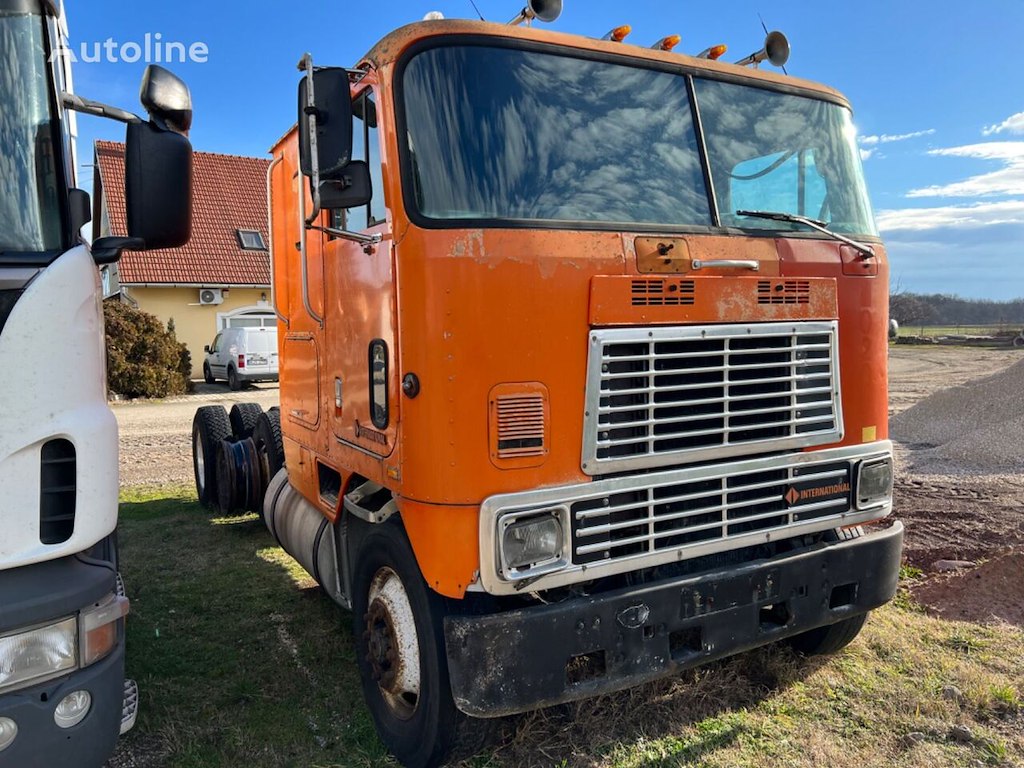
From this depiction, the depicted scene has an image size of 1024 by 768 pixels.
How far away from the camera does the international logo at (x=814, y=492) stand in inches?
135

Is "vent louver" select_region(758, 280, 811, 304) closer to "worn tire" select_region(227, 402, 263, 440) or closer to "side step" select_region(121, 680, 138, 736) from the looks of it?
"side step" select_region(121, 680, 138, 736)

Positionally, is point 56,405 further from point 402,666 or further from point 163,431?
point 163,431

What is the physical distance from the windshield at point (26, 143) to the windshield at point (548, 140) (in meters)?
1.23

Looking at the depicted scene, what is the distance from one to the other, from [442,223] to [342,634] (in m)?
2.88

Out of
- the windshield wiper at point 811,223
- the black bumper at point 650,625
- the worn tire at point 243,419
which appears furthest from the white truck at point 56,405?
the worn tire at point 243,419

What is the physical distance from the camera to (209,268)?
76.5 feet

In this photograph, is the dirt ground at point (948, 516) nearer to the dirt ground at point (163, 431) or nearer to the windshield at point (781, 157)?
the dirt ground at point (163, 431)

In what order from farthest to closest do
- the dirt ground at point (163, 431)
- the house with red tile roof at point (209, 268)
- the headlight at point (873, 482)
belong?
the house with red tile roof at point (209, 268) < the dirt ground at point (163, 431) < the headlight at point (873, 482)

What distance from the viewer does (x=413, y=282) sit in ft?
9.36

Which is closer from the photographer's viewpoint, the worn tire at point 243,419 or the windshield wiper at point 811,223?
the windshield wiper at point 811,223

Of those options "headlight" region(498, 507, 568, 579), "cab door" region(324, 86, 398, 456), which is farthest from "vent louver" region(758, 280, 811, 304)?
"cab door" region(324, 86, 398, 456)

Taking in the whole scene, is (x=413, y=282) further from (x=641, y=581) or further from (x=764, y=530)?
(x=764, y=530)

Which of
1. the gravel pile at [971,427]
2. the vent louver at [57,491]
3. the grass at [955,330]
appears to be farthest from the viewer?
the grass at [955,330]

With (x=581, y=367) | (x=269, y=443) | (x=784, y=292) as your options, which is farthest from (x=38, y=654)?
(x=269, y=443)
